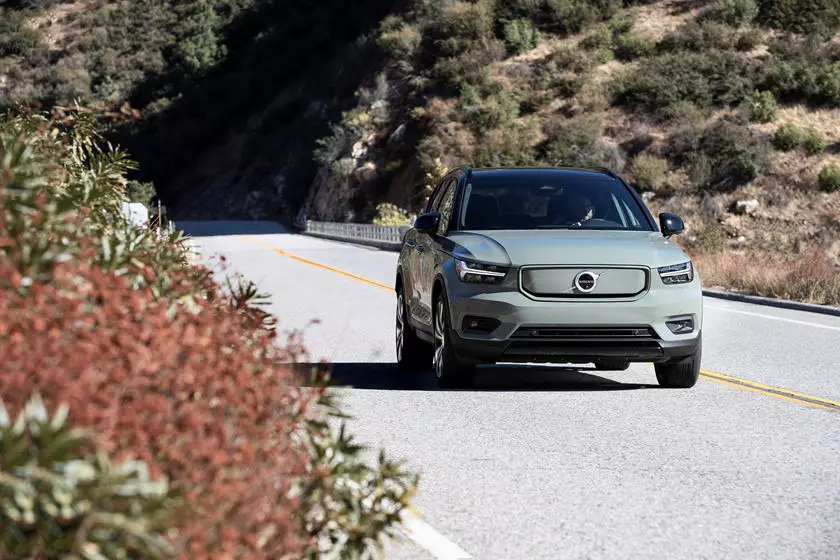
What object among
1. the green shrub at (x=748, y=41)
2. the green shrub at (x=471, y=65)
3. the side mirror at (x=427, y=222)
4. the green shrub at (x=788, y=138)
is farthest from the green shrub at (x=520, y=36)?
the side mirror at (x=427, y=222)

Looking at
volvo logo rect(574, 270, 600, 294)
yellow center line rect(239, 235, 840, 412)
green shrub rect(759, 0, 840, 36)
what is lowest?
yellow center line rect(239, 235, 840, 412)

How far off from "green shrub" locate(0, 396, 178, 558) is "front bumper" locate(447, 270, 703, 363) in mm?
6749

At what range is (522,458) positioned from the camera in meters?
7.94

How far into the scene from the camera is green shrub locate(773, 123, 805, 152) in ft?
163

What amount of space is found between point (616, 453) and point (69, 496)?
17.1ft

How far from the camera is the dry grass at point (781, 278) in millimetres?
20953

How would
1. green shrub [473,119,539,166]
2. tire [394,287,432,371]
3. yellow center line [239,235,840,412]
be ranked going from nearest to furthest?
yellow center line [239,235,840,412] → tire [394,287,432,371] → green shrub [473,119,539,166]

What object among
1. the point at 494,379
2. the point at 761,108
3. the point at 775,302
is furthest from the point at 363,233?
the point at 494,379

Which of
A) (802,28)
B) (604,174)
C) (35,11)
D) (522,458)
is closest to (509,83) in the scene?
(802,28)

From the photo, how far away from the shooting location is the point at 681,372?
427 inches

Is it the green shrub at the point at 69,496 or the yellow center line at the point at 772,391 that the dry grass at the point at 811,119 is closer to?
the yellow center line at the point at 772,391

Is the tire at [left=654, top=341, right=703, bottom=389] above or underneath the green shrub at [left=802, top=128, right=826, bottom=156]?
underneath

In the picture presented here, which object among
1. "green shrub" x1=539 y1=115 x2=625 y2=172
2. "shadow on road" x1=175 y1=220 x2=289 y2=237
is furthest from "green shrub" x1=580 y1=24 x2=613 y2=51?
"shadow on road" x1=175 y1=220 x2=289 y2=237

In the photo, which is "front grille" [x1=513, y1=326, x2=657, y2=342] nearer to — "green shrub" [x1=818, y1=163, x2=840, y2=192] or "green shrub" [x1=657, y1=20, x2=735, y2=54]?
"green shrub" [x1=818, y1=163, x2=840, y2=192]
